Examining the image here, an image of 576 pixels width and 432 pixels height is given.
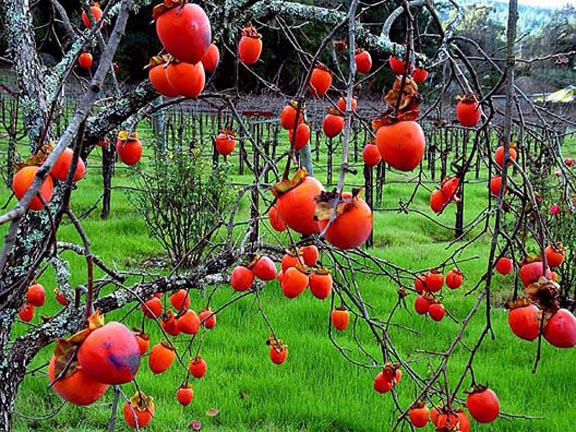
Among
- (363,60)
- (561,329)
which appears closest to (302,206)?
(561,329)

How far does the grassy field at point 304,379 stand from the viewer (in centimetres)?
297

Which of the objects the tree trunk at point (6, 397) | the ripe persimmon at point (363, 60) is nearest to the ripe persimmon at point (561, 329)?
the ripe persimmon at point (363, 60)

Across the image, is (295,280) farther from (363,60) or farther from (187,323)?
(363,60)

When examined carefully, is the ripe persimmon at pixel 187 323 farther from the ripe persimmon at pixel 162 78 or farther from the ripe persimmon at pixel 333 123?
the ripe persimmon at pixel 162 78

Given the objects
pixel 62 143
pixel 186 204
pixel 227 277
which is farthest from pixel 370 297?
pixel 62 143

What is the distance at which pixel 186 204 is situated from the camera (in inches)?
210

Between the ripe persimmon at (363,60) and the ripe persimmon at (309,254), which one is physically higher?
the ripe persimmon at (363,60)

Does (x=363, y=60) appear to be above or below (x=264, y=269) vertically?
above

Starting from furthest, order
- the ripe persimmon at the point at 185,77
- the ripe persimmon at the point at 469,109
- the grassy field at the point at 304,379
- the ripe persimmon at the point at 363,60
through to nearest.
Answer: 1. the grassy field at the point at 304,379
2. the ripe persimmon at the point at 363,60
3. the ripe persimmon at the point at 469,109
4. the ripe persimmon at the point at 185,77

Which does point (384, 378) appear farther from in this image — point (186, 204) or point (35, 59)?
point (186, 204)

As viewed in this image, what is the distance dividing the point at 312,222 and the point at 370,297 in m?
3.83

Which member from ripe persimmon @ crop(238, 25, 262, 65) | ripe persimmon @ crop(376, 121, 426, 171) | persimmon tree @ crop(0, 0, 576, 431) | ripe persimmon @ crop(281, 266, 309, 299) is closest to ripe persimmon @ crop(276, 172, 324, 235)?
persimmon tree @ crop(0, 0, 576, 431)

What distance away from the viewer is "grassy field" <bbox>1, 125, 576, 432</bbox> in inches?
117

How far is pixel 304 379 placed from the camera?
3340mm
